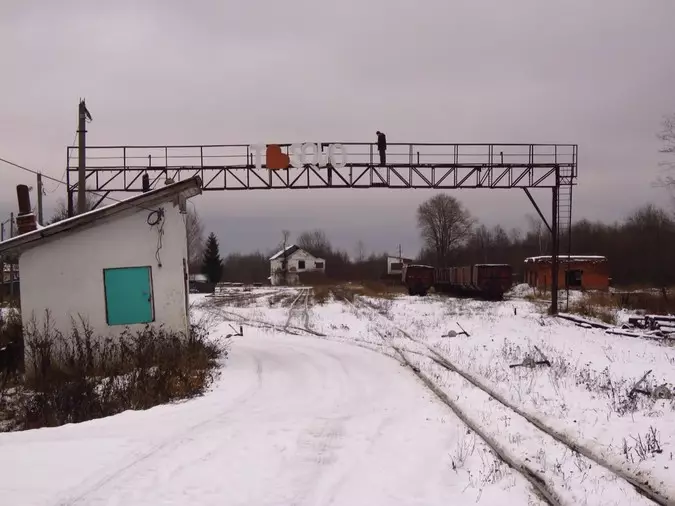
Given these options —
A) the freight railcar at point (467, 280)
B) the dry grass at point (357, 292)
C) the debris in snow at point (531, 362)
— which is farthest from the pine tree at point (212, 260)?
the debris in snow at point (531, 362)

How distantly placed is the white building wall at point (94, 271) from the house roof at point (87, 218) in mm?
120

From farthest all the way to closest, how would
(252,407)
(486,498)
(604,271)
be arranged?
(604,271), (252,407), (486,498)

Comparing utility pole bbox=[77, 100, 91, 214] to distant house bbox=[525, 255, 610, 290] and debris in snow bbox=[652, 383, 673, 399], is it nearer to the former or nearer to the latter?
debris in snow bbox=[652, 383, 673, 399]

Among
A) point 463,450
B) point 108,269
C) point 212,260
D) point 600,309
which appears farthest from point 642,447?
point 212,260

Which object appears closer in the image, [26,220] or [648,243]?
[26,220]

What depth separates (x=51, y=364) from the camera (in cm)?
1168

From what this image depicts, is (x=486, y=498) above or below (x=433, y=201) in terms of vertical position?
below

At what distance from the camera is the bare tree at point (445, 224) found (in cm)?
9781

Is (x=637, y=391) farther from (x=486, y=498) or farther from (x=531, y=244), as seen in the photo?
(x=531, y=244)

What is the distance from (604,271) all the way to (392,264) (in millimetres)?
49713

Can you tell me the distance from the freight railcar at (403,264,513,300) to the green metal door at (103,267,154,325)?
31348mm

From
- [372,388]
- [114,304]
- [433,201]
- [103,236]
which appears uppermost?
[433,201]

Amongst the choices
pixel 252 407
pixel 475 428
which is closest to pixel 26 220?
pixel 252 407

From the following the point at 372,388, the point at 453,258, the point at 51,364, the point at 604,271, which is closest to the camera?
the point at 372,388
